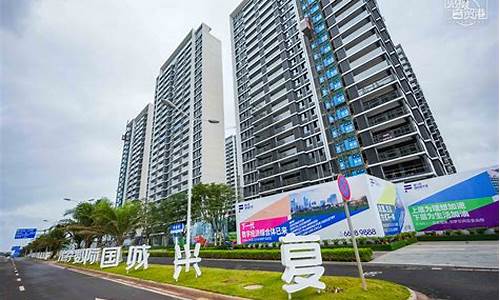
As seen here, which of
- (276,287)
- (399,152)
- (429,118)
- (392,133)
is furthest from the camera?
(429,118)

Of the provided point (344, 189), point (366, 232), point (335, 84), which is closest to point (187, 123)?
point (335, 84)

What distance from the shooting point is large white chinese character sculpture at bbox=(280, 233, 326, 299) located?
21.7 feet

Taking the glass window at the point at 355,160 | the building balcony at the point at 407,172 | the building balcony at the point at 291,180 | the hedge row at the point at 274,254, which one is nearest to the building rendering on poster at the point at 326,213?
the hedge row at the point at 274,254

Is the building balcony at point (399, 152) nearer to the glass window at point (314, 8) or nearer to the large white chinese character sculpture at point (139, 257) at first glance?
the glass window at point (314, 8)

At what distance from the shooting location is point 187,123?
250ft

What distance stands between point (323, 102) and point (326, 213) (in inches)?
1127

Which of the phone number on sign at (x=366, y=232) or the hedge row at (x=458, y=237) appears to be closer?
the hedge row at (x=458, y=237)

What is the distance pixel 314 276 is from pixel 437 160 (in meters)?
41.5

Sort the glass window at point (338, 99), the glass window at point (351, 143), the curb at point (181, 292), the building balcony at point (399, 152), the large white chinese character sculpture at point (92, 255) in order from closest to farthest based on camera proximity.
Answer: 1. the curb at point (181, 292)
2. the large white chinese character sculpture at point (92, 255)
3. the building balcony at point (399, 152)
4. the glass window at point (351, 143)
5. the glass window at point (338, 99)

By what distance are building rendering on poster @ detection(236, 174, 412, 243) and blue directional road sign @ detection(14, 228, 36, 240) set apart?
53.2m

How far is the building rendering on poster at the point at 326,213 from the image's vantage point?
69.4 ft

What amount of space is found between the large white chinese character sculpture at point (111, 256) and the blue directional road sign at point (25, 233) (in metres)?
50.7

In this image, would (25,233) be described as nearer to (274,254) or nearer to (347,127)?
(274,254)

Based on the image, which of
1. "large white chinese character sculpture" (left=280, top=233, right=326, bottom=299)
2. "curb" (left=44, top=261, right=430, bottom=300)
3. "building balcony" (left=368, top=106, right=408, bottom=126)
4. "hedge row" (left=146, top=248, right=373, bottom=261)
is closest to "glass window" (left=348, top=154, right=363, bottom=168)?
"building balcony" (left=368, top=106, right=408, bottom=126)
